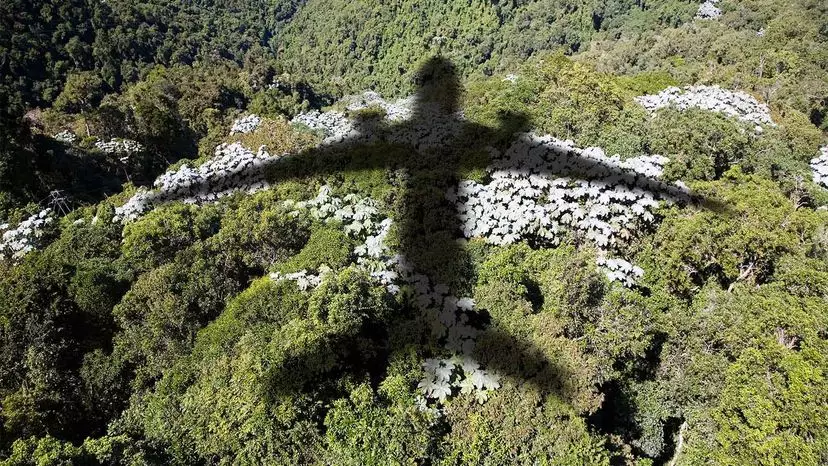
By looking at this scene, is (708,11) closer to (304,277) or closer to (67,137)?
(304,277)

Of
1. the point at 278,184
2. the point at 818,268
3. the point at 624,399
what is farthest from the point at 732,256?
the point at 278,184

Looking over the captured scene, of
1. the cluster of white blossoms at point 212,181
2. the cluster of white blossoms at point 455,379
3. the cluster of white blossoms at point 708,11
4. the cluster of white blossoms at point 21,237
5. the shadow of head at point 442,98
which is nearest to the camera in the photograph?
the cluster of white blossoms at point 455,379

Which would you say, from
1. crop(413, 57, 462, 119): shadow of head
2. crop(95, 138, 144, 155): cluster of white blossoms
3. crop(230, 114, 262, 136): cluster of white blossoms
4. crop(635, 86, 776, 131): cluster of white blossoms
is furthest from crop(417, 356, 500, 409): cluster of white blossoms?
crop(95, 138, 144, 155): cluster of white blossoms

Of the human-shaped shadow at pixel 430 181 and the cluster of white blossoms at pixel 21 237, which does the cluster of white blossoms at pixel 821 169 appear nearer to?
the human-shaped shadow at pixel 430 181

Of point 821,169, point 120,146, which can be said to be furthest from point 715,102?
point 120,146

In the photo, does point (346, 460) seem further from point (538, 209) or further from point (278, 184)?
point (278, 184)

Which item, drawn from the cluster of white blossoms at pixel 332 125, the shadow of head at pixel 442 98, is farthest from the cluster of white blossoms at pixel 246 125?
the shadow of head at pixel 442 98
